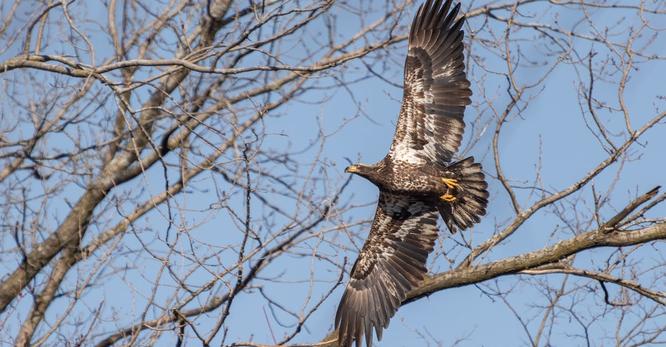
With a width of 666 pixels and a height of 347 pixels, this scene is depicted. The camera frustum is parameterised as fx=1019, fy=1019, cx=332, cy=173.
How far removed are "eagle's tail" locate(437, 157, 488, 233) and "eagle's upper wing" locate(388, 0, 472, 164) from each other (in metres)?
0.24

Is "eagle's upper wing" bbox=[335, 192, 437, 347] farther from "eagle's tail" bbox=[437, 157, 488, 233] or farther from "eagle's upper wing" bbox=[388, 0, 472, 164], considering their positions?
"eagle's upper wing" bbox=[388, 0, 472, 164]

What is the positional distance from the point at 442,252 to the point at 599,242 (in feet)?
5.34

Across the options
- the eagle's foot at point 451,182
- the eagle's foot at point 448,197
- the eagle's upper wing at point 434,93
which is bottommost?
the eagle's foot at point 448,197

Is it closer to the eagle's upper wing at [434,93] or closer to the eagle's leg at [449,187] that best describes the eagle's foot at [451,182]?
the eagle's leg at [449,187]

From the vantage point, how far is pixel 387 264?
9516mm

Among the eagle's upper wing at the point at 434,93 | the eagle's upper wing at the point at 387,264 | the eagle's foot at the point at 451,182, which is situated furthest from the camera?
the eagle's upper wing at the point at 434,93

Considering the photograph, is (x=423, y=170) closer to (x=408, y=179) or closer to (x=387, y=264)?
(x=408, y=179)

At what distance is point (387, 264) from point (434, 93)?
168 centimetres

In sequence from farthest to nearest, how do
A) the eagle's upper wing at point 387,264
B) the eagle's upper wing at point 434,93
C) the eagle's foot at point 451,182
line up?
the eagle's upper wing at point 434,93 → the eagle's foot at point 451,182 → the eagle's upper wing at point 387,264

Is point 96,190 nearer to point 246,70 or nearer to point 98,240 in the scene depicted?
point 98,240

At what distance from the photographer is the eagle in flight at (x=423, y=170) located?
31.1ft

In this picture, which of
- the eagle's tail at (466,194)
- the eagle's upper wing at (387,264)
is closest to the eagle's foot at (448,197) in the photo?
the eagle's tail at (466,194)

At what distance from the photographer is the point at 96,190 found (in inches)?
493

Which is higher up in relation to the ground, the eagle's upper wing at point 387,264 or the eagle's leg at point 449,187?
the eagle's leg at point 449,187
